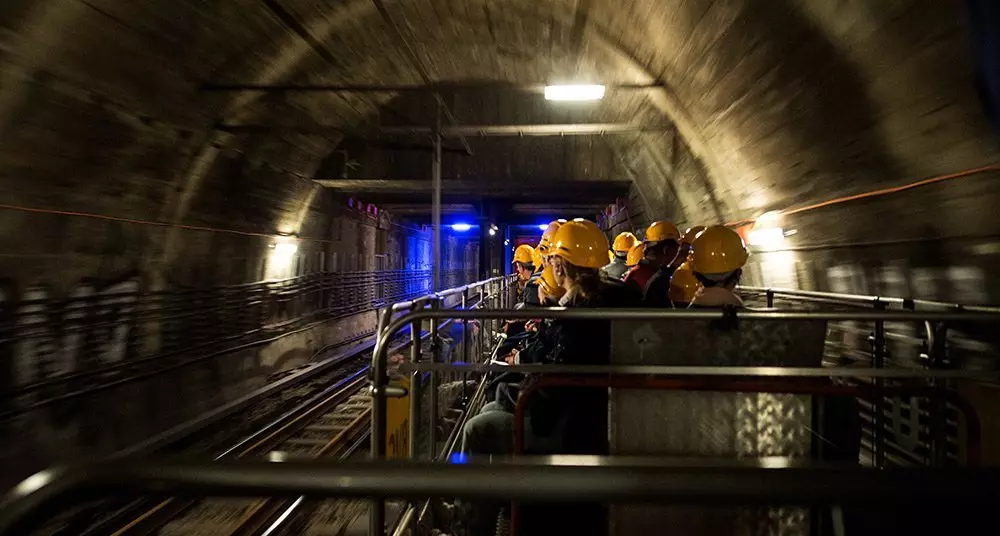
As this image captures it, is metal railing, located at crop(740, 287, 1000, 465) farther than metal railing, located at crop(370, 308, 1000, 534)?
Yes

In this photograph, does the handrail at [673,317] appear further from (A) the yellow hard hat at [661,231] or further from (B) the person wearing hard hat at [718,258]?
(A) the yellow hard hat at [661,231]

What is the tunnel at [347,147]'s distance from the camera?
3.95m

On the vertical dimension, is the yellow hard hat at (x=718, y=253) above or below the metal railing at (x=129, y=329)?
above

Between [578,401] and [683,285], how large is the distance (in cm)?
326

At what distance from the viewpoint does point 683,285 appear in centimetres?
547

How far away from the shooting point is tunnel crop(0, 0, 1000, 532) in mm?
Answer: 3945

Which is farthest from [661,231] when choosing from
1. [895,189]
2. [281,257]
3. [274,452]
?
[281,257]

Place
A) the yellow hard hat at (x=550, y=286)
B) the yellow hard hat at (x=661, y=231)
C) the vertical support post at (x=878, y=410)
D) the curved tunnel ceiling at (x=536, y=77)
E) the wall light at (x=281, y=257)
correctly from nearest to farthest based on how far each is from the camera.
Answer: the vertical support post at (x=878, y=410), the curved tunnel ceiling at (x=536, y=77), the yellow hard hat at (x=550, y=286), the yellow hard hat at (x=661, y=231), the wall light at (x=281, y=257)

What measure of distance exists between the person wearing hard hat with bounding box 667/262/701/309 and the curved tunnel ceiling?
1706 millimetres

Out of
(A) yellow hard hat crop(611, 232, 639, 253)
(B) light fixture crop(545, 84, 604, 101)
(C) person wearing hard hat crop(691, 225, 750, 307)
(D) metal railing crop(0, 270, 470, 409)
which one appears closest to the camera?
(C) person wearing hard hat crop(691, 225, 750, 307)

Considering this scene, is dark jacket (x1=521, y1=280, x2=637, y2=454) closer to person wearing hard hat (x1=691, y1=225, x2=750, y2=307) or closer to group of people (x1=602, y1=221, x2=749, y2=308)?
group of people (x1=602, y1=221, x2=749, y2=308)

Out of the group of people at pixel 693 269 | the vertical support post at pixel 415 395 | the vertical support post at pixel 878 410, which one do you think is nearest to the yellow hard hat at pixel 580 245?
the group of people at pixel 693 269

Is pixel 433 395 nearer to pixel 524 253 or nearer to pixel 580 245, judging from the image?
pixel 580 245

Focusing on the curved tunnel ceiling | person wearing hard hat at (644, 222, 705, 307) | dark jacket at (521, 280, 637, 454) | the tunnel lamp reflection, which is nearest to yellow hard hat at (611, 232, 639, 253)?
the curved tunnel ceiling
